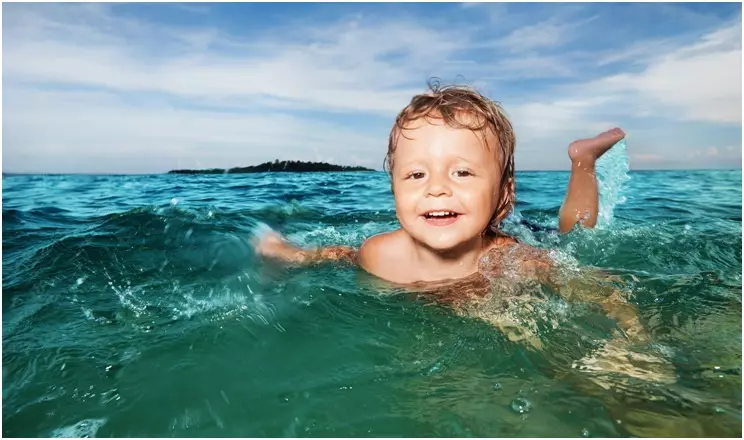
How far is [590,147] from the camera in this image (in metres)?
4.59

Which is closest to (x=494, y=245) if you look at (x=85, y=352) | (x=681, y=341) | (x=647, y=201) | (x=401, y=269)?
(x=401, y=269)

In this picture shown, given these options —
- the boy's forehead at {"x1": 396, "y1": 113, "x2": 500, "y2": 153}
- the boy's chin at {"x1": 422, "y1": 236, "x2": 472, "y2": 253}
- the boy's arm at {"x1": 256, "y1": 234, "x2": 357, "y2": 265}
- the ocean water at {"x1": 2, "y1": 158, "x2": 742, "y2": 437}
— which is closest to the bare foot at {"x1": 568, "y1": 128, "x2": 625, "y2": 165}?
the ocean water at {"x1": 2, "y1": 158, "x2": 742, "y2": 437}

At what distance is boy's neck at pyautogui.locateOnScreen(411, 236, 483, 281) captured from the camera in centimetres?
370

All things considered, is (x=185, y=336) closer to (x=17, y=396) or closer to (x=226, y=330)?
(x=226, y=330)

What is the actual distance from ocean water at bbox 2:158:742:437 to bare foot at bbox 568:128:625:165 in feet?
3.37

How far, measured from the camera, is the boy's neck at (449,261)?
12.1ft

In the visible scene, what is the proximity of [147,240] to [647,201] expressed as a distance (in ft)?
31.3

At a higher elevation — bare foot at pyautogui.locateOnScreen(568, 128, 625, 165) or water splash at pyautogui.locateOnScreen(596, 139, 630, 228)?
bare foot at pyautogui.locateOnScreen(568, 128, 625, 165)

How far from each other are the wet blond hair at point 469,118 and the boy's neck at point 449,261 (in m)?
0.27

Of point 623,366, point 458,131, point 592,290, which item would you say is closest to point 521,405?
point 623,366

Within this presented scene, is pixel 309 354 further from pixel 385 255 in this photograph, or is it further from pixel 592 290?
pixel 592 290

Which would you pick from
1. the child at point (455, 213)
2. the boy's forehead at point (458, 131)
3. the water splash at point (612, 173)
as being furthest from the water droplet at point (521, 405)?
the water splash at point (612, 173)

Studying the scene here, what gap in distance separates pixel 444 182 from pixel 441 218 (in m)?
0.26

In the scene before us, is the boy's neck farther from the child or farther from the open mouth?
the open mouth
